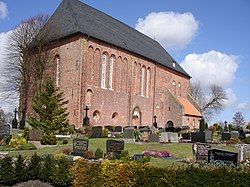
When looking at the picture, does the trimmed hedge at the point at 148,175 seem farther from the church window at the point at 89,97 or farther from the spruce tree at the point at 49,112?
the church window at the point at 89,97

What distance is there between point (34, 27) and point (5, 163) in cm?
2586

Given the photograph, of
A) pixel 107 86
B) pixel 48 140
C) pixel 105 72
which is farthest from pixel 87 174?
pixel 105 72

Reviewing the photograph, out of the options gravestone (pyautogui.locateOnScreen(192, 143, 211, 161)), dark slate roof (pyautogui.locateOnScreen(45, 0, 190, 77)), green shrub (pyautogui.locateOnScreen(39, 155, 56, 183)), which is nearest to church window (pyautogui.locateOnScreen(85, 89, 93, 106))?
dark slate roof (pyautogui.locateOnScreen(45, 0, 190, 77))

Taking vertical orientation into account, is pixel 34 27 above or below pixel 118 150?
above

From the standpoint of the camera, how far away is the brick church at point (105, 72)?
29.0 m

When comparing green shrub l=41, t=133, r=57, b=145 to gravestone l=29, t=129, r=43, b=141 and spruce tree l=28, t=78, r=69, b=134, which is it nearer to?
gravestone l=29, t=129, r=43, b=141

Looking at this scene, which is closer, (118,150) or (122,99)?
(118,150)

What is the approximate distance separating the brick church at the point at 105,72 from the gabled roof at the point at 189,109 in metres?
0.31

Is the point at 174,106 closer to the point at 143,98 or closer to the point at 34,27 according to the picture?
the point at 143,98

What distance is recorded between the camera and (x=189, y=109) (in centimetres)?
4506

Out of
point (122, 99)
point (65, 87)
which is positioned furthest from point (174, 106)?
point (65, 87)

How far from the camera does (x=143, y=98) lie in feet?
126

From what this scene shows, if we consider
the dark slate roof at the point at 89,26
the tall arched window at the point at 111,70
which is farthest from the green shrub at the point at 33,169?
the tall arched window at the point at 111,70

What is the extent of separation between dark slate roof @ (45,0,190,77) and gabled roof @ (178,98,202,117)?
27.7 feet
